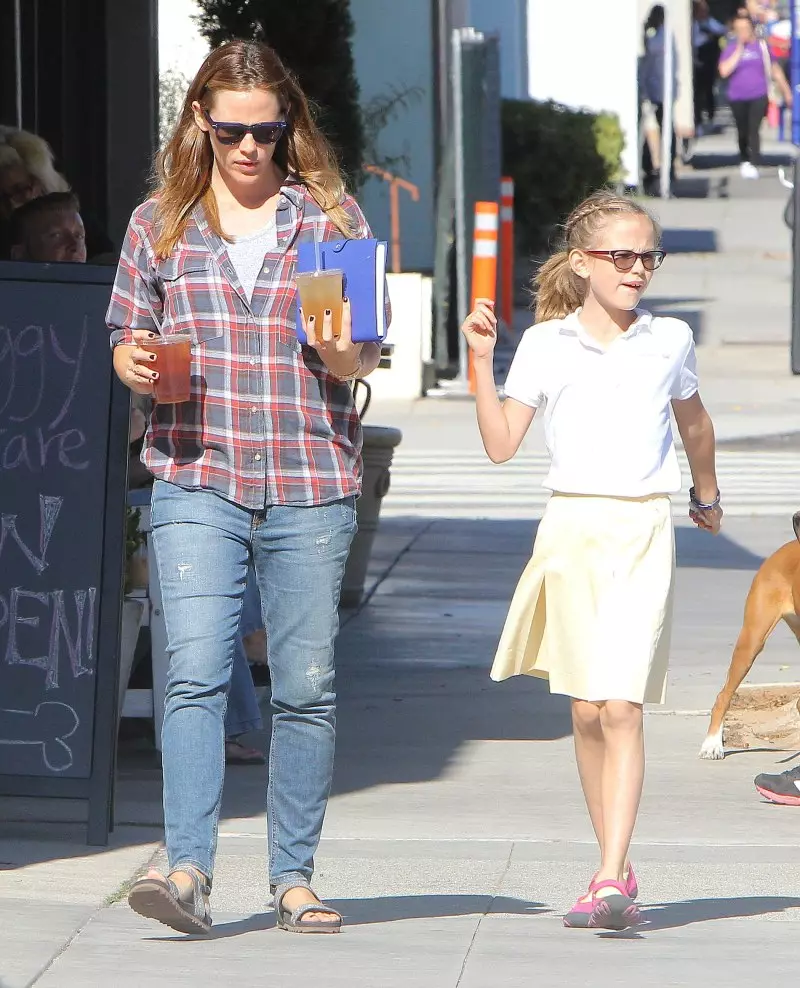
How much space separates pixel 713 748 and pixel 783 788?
0.56 meters

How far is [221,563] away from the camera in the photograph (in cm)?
420

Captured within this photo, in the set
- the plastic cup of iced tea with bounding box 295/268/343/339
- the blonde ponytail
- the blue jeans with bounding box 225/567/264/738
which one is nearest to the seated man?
the blue jeans with bounding box 225/567/264/738

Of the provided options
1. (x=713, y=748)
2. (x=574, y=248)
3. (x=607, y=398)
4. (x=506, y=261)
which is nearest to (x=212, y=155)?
(x=574, y=248)

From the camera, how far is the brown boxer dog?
6320 millimetres

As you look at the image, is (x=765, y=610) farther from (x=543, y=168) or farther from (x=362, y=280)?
(x=543, y=168)

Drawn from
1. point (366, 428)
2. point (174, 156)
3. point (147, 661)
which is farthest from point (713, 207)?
point (174, 156)

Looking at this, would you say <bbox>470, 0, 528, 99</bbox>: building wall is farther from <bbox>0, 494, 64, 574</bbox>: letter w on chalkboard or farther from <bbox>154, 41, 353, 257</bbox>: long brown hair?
<bbox>154, 41, 353, 257</bbox>: long brown hair

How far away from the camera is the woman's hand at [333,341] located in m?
4.04

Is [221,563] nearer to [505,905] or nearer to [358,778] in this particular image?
[505,905]

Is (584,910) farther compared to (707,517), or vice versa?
(707,517)

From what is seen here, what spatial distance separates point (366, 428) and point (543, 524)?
13.6 feet

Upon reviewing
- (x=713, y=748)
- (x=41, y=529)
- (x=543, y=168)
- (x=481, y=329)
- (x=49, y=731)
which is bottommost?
(x=713, y=748)

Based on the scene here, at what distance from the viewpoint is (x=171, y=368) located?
407 cm

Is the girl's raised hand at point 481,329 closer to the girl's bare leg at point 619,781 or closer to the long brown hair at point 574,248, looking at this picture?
the long brown hair at point 574,248
